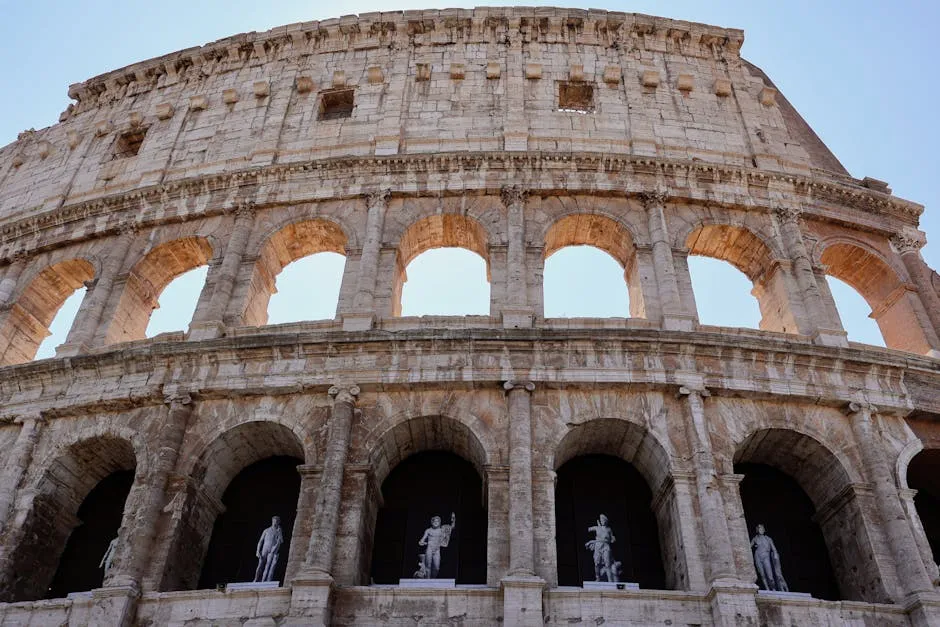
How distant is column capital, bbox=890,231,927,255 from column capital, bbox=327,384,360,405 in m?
11.7

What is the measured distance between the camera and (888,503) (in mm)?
12219

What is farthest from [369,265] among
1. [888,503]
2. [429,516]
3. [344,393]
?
[888,503]

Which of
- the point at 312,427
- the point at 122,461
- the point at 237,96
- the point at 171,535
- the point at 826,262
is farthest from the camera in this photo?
the point at 237,96

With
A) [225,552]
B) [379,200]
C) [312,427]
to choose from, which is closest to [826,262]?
[379,200]

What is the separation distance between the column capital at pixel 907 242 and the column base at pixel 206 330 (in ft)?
44.8

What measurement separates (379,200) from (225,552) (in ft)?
23.8

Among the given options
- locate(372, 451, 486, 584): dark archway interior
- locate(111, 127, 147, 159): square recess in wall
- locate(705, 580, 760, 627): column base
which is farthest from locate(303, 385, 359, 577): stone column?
locate(111, 127, 147, 159): square recess in wall

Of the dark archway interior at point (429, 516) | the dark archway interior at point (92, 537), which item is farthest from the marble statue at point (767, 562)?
the dark archway interior at point (92, 537)

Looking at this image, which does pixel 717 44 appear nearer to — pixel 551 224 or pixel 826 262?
pixel 826 262

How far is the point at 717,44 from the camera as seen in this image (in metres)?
20.5

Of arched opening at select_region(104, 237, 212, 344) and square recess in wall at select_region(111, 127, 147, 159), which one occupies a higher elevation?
square recess in wall at select_region(111, 127, 147, 159)

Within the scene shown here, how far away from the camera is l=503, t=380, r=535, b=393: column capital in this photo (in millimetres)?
13008

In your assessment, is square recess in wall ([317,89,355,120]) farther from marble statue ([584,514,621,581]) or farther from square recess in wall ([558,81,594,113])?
marble statue ([584,514,621,581])

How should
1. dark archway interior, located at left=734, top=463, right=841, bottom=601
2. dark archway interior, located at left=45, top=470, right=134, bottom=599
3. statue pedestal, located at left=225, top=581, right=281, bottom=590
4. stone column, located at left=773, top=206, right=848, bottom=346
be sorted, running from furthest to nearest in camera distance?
stone column, located at left=773, top=206, right=848, bottom=346 → dark archway interior, located at left=45, top=470, right=134, bottom=599 → dark archway interior, located at left=734, top=463, right=841, bottom=601 → statue pedestal, located at left=225, top=581, right=281, bottom=590
